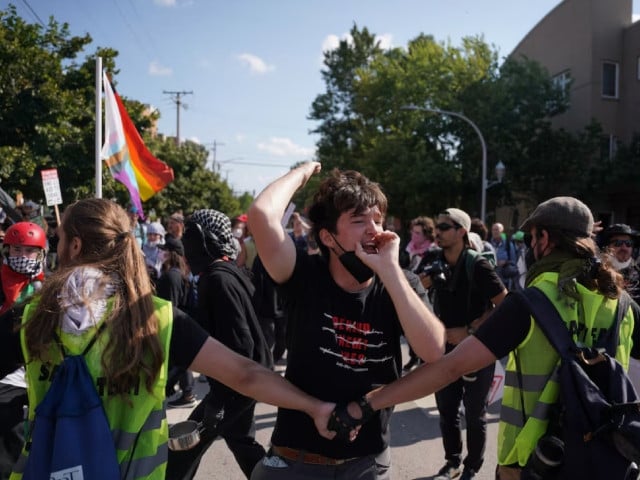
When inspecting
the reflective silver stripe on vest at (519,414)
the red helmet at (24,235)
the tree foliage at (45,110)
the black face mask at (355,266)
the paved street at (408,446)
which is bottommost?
the paved street at (408,446)

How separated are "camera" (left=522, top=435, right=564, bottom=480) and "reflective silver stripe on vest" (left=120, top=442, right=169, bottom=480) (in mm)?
1314

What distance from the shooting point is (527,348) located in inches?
85.4

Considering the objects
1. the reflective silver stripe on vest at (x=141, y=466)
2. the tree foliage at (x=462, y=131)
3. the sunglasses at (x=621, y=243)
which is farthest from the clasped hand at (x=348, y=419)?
the tree foliage at (x=462, y=131)

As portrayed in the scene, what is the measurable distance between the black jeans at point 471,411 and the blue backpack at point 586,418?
6.22 feet

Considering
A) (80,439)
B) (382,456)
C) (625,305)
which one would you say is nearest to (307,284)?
(382,456)

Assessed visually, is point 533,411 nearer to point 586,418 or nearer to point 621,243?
point 586,418

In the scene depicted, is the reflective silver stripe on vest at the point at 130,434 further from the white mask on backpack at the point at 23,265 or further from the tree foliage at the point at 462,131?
the tree foliage at the point at 462,131

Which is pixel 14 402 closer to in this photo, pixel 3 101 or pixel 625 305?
pixel 625 305

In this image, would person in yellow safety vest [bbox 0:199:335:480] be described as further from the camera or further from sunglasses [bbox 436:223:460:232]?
sunglasses [bbox 436:223:460:232]

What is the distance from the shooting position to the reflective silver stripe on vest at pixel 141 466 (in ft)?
5.75

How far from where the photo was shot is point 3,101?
11.9 m

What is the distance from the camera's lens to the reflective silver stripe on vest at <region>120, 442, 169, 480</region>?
5.75ft

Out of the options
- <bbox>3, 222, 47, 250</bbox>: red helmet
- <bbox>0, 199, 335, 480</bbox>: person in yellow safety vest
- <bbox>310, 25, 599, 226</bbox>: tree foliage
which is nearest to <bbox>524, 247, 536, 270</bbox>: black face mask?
<bbox>0, 199, 335, 480</bbox>: person in yellow safety vest

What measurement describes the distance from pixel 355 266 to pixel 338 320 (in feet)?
0.71
